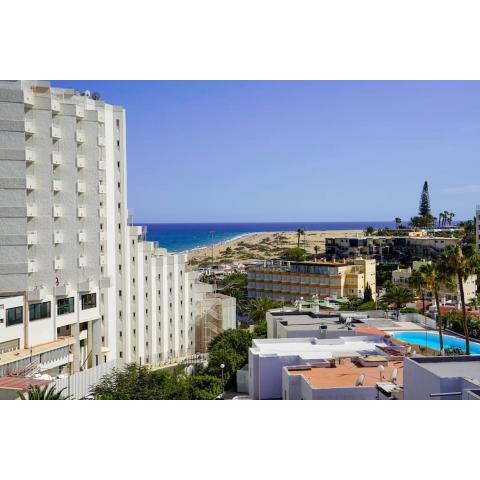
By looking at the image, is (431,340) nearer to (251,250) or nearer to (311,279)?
(311,279)

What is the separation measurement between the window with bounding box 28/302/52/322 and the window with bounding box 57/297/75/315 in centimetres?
48

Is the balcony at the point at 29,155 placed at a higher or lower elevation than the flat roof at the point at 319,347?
higher

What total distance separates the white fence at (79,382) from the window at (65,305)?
3236 millimetres

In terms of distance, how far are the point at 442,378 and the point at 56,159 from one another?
14047mm

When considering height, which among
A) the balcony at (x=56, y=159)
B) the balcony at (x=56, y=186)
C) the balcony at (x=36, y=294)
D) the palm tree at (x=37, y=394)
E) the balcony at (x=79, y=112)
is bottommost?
the palm tree at (x=37, y=394)

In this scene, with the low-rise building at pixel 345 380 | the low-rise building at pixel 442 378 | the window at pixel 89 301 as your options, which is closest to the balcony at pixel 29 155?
the window at pixel 89 301

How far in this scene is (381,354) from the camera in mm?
12867

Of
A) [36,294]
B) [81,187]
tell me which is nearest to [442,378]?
[36,294]

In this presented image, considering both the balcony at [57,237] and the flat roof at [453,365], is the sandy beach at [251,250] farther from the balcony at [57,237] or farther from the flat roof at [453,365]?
the flat roof at [453,365]

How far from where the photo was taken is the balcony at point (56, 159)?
A: 18547mm

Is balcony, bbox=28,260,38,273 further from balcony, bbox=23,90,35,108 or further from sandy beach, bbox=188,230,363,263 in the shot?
sandy beach, bbox=188,230,363,263

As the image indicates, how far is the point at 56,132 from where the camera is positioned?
18.5 m

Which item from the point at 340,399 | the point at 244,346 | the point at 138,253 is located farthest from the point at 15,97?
the point at 340,399

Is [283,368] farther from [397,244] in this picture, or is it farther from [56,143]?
[397,244]
